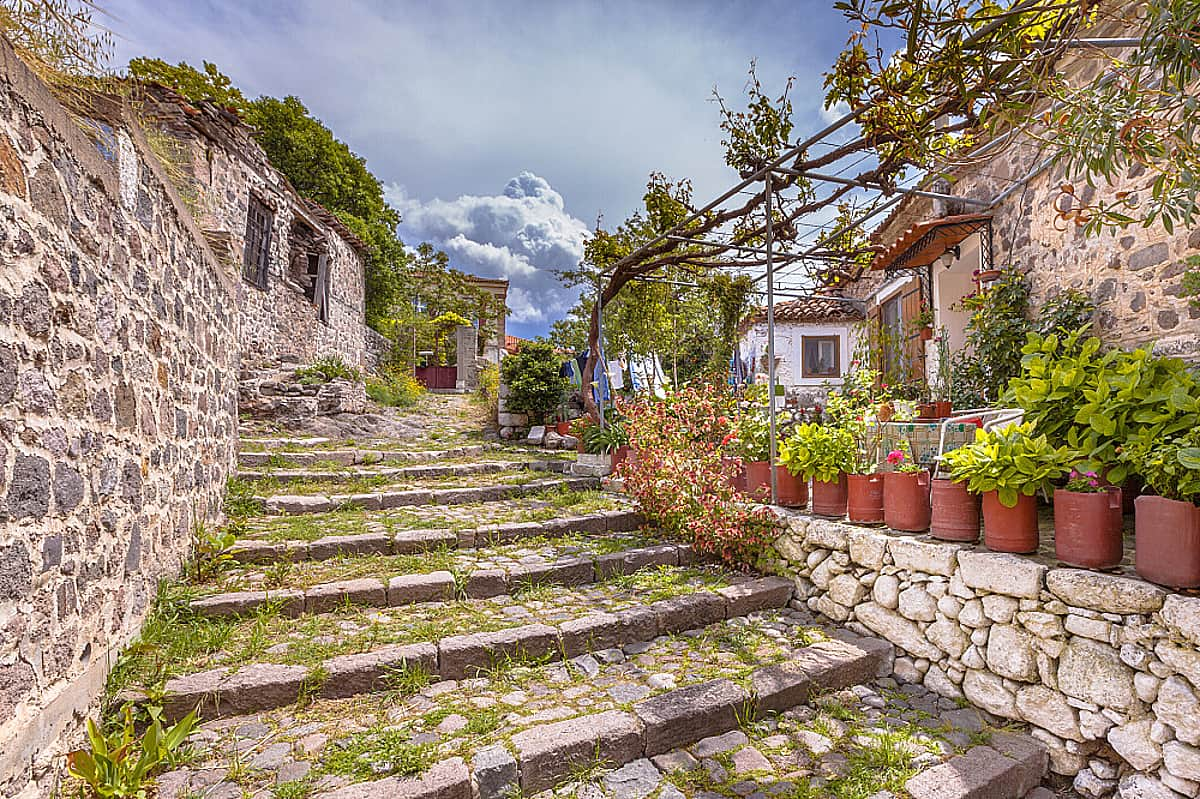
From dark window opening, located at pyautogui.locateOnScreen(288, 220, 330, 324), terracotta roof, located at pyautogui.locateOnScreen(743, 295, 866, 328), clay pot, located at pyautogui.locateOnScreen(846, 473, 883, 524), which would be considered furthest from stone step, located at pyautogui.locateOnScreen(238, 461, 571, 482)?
terracotta roof, located at pyautogui.locateOnScreen(743, 295, 866, 328)

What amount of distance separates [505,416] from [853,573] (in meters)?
7.14

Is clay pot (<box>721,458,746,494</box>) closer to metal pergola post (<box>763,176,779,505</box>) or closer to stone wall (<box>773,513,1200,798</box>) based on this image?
metal pergola post (<box>763,176,779,505</box>)

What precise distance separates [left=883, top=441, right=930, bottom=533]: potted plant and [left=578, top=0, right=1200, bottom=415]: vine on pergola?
1.45m

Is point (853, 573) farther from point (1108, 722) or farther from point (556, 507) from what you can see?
point (556, 507)

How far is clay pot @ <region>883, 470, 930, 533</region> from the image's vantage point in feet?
10.1

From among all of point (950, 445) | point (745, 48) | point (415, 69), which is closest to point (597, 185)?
point (415, 69)

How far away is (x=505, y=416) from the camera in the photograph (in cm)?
962

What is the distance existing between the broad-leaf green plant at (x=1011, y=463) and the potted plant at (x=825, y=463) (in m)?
0.80

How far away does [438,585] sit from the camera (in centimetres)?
339

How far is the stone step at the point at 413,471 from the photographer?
5.63m

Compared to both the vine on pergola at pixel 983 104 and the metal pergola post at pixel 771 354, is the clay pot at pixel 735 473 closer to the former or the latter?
the metal pergola post at pixel 771 354

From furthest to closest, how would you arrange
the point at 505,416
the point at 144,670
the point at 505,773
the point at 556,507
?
the point at 505,416, the point at 556,507, the point at 144,670, the point at 505,773

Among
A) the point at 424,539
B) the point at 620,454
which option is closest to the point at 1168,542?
the point at 424,539

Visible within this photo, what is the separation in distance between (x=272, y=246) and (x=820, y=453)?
11.3 meters
